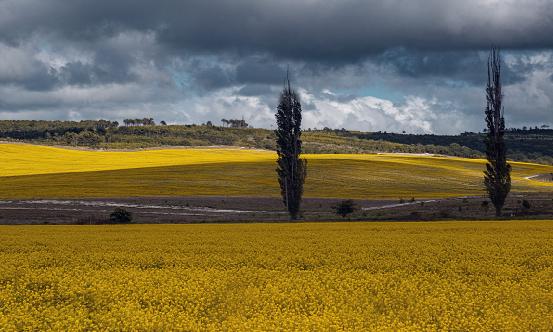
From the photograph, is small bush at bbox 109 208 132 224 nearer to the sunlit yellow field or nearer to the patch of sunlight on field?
the sunlit yellow field

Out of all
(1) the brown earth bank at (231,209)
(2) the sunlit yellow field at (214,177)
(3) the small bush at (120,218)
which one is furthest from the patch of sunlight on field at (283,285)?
(2) the sunlit yellow field at (214,177)

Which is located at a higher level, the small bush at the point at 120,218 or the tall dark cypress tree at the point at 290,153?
the tall dark cypress tree at the point at 290,153

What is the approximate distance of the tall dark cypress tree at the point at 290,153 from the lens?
2149 inches

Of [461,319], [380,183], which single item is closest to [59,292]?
[461,319]

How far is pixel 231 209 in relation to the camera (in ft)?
203

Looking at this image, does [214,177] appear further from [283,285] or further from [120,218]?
[283,285]

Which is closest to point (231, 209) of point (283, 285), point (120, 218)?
point (120, 218)

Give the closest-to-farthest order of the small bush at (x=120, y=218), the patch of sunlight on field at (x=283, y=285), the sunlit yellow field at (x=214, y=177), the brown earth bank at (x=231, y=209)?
the patch of sunlight on field at (x=283, y=285), the small bush at (x=120, y=218), the brown earth bank at (x=231, y=209), the sunlit yellow field at (x=214, y=177)

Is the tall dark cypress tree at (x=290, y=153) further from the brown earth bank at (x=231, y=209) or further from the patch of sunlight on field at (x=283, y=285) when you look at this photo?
the patch of sunlight on field at (x=283, y=285)

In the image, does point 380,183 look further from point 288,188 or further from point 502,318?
point 502,318

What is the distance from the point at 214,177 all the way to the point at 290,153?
1156 inches

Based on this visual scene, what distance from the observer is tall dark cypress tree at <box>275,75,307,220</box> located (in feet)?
179

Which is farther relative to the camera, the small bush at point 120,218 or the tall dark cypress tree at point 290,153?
the tall dark cypress tree at point 290,153

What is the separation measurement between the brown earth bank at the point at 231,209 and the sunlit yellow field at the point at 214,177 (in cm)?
644
